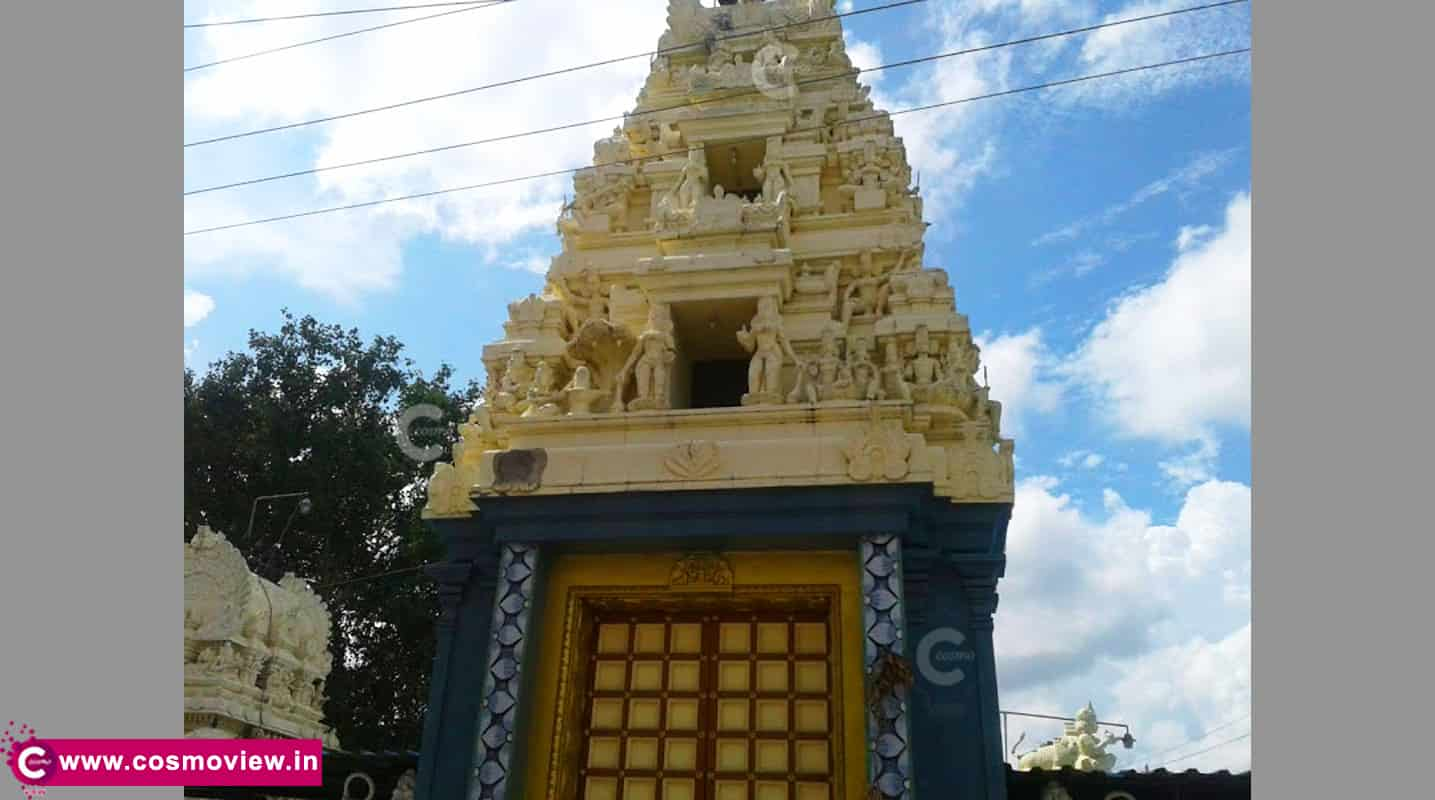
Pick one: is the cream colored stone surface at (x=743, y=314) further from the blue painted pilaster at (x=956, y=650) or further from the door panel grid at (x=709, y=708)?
the door panel grid at (x=709, y=708)

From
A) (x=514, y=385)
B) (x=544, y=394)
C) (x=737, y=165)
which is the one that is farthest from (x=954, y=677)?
(x=737, y=165)

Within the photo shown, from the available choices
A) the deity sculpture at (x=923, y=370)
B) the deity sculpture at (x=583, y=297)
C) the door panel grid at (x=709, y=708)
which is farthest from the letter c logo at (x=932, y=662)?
the deity sculpture at (x=583, y=297)

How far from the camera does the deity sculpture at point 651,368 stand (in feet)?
35.7

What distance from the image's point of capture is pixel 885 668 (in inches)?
340

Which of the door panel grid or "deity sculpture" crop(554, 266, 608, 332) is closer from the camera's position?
the door panel grid

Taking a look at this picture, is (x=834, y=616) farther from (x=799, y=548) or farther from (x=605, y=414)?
(x=605, y=414)

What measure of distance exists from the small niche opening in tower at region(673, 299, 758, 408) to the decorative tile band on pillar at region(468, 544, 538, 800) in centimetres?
329

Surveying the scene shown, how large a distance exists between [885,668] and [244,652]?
915 cm

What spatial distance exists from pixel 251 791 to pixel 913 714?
7.15 m

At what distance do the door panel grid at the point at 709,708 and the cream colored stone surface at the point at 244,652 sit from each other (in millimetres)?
5623

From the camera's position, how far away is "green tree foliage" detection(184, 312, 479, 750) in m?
24.5

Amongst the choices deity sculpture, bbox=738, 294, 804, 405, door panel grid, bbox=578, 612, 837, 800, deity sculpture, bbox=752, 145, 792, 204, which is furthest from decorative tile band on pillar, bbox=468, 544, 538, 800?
deity sculpture, bbox=752, 145, 792, 204

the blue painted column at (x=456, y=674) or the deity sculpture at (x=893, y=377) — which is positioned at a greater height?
the deity sculpture at (x=893, y=377)

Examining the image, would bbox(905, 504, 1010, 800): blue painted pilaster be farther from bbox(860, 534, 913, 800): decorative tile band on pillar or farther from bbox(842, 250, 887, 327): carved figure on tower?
bbox(842, 250, 887, 327): carved figure on tower
